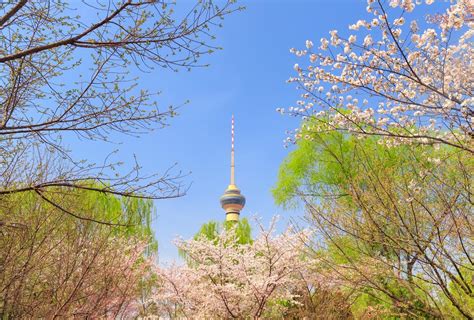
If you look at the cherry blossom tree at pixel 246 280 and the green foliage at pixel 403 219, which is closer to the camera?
the green foliage at pixel 403 219

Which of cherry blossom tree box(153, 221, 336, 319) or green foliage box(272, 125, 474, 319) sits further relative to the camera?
cherry blossom tree box(153, 221, 336, 319)

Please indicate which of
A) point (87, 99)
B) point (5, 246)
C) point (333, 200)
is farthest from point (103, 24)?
point (333, 200)

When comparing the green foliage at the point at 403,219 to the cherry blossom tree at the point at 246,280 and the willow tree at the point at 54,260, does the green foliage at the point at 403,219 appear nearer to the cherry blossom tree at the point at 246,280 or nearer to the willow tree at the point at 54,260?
the cherry blossom tree at the point at 246,280

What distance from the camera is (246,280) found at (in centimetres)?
1081

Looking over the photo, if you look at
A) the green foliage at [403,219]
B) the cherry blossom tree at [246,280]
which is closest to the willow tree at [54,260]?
the green foliage at [403,219]

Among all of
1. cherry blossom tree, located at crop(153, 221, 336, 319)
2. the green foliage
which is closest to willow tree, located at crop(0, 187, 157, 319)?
the green foliage

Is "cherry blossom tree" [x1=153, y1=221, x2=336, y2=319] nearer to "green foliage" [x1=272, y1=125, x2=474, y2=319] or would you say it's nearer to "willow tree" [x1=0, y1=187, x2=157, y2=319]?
"green foliage" [x1=272, y1=125, x2=474, y2=319]

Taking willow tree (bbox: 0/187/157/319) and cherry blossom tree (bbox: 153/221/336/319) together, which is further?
cherry blossom tree (bbox: 153/221/336/319)

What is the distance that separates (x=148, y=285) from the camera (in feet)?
51.0

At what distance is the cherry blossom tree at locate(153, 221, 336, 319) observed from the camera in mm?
10539

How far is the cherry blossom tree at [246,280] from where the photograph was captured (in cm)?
Result: 1054

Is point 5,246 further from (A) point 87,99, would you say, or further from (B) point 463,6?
Answer: (B) point 463,6

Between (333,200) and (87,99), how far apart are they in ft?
14.1

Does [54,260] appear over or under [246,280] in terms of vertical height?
under
